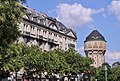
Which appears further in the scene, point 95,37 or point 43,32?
point 95,37

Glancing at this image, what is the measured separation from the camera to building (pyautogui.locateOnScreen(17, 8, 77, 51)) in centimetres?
8738

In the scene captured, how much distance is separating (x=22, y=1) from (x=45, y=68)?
144ft

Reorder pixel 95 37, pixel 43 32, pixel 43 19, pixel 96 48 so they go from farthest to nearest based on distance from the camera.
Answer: pixel 95 37 < pixel 96 48 < pixel 43 19 < pixel 43 32

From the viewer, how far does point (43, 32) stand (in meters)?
97.3

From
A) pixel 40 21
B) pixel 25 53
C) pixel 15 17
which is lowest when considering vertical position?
pixel 15 17

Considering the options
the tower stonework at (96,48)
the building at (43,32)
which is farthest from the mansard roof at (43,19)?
the tower stonework at (96,48)

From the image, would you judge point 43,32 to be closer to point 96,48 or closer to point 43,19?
point 43,19

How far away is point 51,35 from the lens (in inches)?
4055

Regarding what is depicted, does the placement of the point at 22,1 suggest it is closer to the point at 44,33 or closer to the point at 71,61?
the point at 71,61

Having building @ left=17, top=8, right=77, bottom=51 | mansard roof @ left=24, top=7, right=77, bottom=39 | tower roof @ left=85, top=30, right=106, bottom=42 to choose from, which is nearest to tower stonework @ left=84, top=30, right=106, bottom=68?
tower roof @ left=85, top=30, right=106, bottom=42

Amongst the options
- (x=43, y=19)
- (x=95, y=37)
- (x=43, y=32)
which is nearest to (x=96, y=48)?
(x=95, y=37)

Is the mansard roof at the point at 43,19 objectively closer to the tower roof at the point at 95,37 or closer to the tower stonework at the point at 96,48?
the tower stonework at the point at 96,48

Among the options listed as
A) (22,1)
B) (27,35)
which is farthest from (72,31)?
(22,1)

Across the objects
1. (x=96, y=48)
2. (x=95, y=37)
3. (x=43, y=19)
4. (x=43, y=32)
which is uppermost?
(x=95, y=37)
